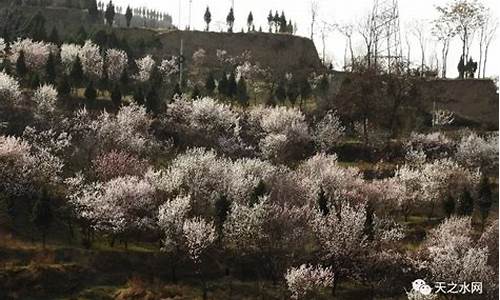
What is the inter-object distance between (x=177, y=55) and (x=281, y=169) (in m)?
60.9

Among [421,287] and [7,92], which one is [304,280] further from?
[7,92]

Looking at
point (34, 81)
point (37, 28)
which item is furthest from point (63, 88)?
point (37, 28)

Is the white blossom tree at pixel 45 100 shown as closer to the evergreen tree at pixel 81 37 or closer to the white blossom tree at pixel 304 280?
the evergreen tree at pixel 81 37

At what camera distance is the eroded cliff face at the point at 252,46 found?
379ft

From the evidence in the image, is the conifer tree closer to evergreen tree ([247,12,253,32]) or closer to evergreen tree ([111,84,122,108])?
evergreen tree ([111,84,122,108])

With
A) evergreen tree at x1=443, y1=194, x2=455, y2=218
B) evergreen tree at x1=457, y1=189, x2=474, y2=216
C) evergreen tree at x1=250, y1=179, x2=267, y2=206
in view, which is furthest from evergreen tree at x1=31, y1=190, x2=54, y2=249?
evergreen tree at x1=457, y1=189, x2=474, y2=216

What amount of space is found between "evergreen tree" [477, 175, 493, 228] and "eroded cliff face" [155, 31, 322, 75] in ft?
198

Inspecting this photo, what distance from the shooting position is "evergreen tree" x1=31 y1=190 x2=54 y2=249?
1906 inches

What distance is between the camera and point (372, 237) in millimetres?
49125

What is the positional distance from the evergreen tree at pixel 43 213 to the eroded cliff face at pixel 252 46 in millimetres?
68130

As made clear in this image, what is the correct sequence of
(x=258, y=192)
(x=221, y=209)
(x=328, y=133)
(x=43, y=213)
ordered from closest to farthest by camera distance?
1. (x=43, y=213)
2. (x=221, y=209)
3. (x=258, y=192)
4. (x=328, y=133)

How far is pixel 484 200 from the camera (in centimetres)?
5453

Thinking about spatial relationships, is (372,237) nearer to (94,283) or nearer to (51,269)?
(94,283)

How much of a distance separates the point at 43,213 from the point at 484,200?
39.5 metres
